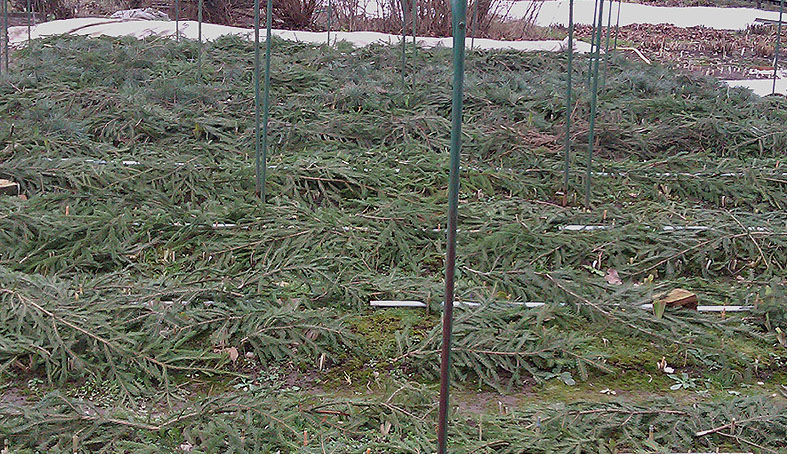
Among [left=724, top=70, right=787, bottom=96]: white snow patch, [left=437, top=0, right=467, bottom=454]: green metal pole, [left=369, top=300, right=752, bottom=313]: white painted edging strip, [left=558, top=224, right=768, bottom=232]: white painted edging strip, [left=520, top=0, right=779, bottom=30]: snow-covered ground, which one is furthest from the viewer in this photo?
[left=520, top=0, right=779, bottom=30]: snow-covered ground

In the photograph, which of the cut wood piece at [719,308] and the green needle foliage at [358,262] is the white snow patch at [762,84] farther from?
the cut wood piece at [719,308]

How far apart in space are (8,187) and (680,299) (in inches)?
114

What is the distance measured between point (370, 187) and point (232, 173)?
25.9 inches

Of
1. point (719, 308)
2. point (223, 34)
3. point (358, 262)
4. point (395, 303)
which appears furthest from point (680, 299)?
point (223, 34)

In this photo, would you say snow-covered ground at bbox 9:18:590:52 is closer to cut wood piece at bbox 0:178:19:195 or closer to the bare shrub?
the bare shrub

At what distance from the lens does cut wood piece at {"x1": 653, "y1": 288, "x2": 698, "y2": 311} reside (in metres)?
3.25

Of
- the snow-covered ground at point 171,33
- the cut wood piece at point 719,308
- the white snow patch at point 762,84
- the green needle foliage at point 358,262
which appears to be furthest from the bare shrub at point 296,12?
the cut wood piece at point 719,308

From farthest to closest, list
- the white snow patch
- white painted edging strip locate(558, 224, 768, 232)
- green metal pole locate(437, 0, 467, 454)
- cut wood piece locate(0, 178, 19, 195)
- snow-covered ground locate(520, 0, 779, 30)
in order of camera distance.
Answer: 1. snow-covered ground locate(520, 0, 779, 30)
2. the white snow patch
3. cut wood piece locate(0, 178, 19, 195)
4. white painted edging strip locate(558, 224, 768, 232)
5. green metal pole locate(437, 0, 467, 454)

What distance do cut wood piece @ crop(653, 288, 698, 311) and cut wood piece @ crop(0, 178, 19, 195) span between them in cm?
280

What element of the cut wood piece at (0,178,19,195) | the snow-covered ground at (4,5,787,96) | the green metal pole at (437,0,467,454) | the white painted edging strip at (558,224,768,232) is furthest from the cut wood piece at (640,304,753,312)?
the snow-covered ground at (4,5,787,96)

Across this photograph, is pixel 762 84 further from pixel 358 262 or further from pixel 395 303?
pixel 395 303

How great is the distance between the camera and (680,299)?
3.25m

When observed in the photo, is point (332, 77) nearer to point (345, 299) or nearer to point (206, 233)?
point (206, 233)

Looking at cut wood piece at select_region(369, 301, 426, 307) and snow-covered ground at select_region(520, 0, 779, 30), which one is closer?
cut wood piece at select_region(369, 301, 426, 307)
